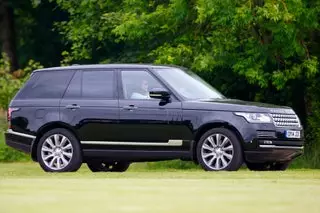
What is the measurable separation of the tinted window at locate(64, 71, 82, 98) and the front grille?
10.2ft

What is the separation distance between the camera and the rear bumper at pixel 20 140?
19703mm

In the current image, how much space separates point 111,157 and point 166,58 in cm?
756

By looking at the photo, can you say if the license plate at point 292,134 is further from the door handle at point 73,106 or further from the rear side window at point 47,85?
the rear side window at point 47,85

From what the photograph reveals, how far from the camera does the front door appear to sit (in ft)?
61.7

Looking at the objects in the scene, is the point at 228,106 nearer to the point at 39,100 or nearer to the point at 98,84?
the point at 98,84

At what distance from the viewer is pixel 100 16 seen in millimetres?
33969

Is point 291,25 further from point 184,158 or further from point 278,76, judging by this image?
point 184,158

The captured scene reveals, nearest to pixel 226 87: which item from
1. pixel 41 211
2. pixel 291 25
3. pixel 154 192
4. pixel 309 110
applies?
pixel 309 110

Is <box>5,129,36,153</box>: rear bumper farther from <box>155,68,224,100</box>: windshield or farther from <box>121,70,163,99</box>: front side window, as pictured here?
<box>155,68,224,100</box>: windshield

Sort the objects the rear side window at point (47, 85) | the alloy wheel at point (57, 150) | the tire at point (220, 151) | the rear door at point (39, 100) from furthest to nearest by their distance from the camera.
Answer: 1. the rear side window at point (47, 85)
2. the rear door at point (39, 100)
3. the alloy wheel at point (57, 150)
4. the tire at point (220, 151)

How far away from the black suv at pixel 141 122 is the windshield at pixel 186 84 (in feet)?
0.07

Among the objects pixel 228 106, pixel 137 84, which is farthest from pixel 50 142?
pixel 228 106

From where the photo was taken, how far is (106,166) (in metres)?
21.2

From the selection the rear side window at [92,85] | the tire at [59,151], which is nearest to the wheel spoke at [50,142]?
the tire at [59,151]
